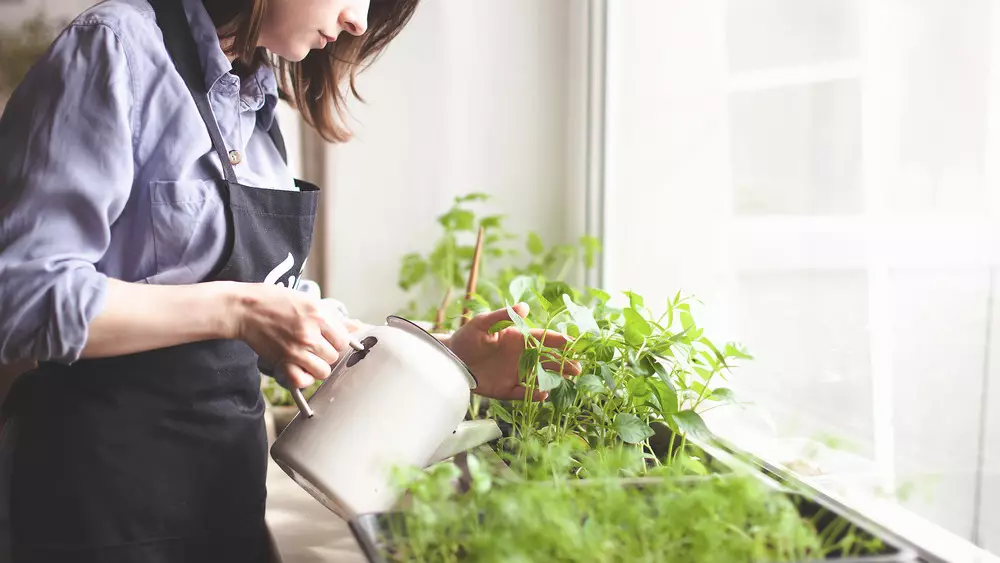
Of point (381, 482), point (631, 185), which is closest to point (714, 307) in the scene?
point (631, 185)

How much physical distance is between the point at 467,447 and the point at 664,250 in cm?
78

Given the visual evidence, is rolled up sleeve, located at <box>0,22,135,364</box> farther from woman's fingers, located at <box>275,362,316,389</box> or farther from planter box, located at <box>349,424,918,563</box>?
planter box, located at <box>349,424,918,563</box>

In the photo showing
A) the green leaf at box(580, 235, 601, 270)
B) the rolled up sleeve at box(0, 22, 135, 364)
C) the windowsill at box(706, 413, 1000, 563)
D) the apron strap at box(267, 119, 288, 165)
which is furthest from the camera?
the green leaf at box(580, 235, 601, 270)

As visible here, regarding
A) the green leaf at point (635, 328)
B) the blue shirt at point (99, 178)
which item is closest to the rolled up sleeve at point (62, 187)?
the blue shirt at point (99, 178)

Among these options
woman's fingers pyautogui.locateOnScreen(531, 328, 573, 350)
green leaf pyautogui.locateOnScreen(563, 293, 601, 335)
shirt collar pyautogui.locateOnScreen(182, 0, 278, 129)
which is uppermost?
shirt collar pyautogui.locateOnScreen(182, 0, 278, 129)

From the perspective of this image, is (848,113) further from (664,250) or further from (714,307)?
(664,250)

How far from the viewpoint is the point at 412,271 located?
210 cm

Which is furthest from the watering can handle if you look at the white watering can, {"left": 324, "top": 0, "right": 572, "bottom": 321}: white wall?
{"left": 324, "top": 0, "right": 572, "bottom": 321}: white wall

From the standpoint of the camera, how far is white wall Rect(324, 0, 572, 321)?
2.15 meters

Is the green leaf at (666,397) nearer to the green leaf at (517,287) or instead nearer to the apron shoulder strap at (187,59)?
the green leaf at (517,287)

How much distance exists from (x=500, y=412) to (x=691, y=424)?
Result: 0.29 metres

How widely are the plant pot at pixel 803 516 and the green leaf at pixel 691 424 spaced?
16cm

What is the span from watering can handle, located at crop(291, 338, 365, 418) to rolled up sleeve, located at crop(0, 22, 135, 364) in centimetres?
19

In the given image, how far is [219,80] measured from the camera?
1034mm
